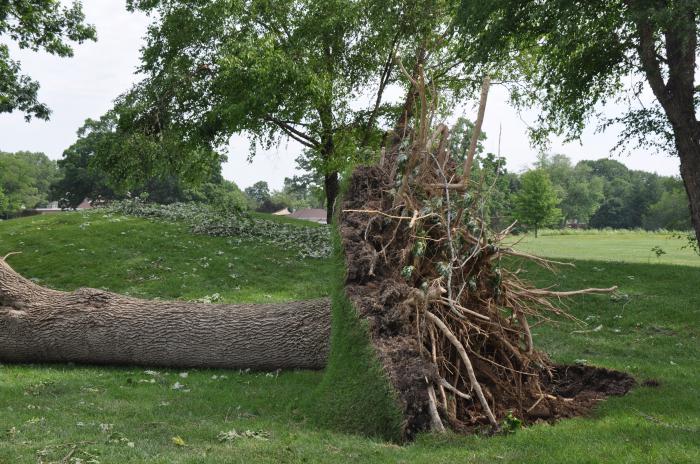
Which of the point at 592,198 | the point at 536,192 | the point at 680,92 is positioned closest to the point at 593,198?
the point at 592,198

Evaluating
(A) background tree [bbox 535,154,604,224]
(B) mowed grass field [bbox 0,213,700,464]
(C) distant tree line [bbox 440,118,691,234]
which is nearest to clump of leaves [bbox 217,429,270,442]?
(B) mowed grass field [bbox 0,213,700,464]

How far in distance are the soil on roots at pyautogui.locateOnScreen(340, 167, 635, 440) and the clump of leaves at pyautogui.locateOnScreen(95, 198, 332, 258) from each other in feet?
34.9

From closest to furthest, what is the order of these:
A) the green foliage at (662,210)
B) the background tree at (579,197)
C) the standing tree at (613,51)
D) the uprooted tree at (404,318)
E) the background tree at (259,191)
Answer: the uprooted tree at (404,318)
the standing tree at (613,51)
the green foliage at (662,210)
the background tree at (579,197)
the background tree at (259,191)

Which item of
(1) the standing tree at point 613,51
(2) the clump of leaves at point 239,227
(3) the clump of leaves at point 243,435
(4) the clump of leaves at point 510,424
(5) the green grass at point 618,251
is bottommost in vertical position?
(3) the clump of leaves at point 243,435

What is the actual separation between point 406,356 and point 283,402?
6.58 feet

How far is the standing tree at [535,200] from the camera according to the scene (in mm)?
52250

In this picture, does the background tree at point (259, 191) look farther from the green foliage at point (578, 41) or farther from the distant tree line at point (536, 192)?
the green foliage at point (578, 41)

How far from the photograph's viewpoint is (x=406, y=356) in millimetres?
5531

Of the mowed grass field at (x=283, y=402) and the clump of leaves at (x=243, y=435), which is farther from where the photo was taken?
the clump of leaves at (x=243, y=435)

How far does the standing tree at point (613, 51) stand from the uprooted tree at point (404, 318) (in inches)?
267

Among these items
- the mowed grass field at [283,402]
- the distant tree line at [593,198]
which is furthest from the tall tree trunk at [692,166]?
the distant tree line at [593,198]

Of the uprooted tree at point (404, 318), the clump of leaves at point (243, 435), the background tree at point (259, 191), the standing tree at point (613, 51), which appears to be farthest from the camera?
the background tree at point (259, 191)

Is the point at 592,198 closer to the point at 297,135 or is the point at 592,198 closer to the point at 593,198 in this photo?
the point at 593,198

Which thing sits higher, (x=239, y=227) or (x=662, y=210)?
(x=662, y=210)
